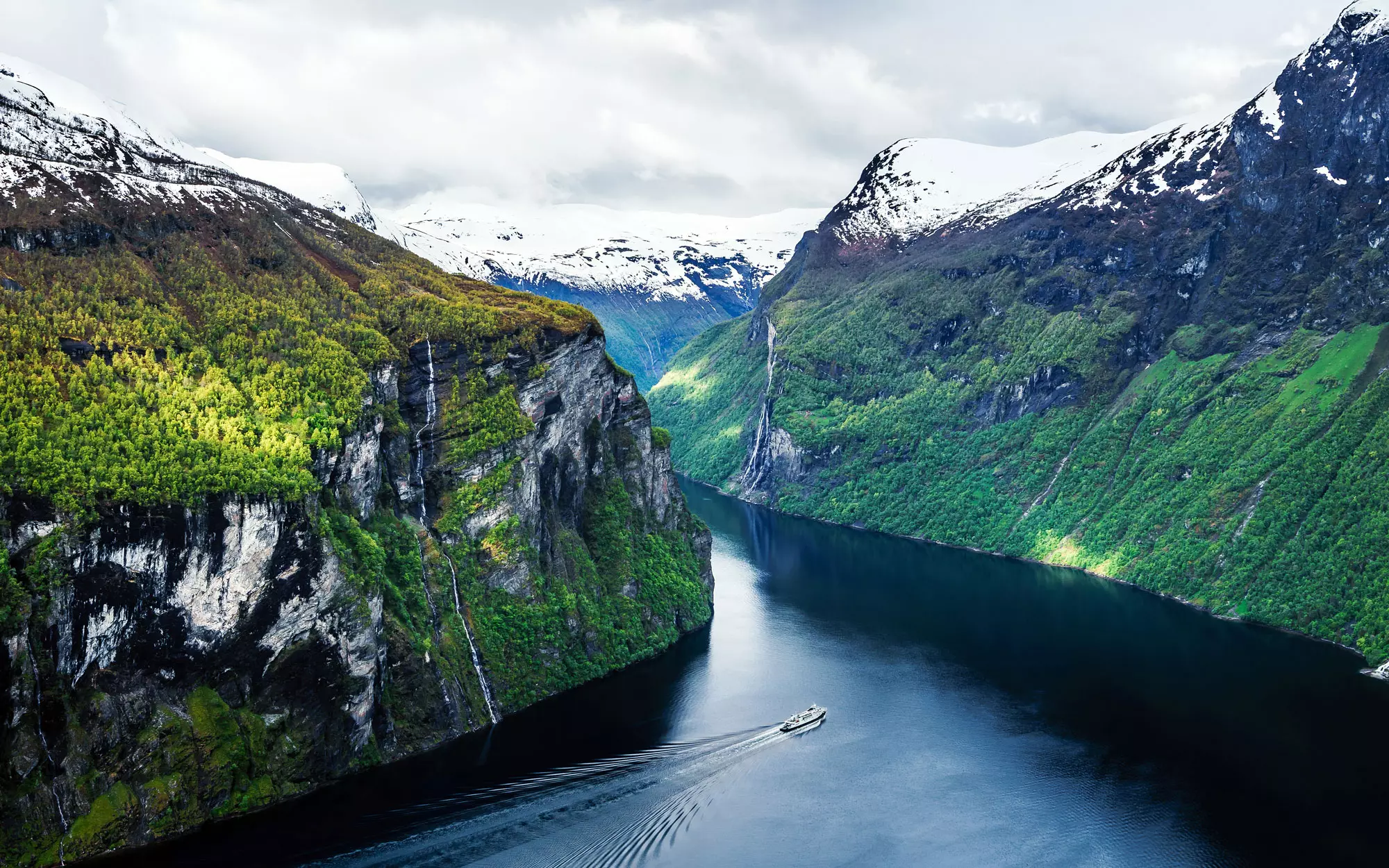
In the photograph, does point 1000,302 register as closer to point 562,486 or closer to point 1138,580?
point 1138,580

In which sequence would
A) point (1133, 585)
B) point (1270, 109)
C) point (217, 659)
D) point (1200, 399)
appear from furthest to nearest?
point (1270, 109), point (1200, 399), point (1133, 585), point (217, 659)

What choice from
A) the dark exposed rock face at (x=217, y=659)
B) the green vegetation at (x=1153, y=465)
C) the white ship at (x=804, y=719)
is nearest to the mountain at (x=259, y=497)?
the dark exposed rock face at (x=217, y=659)

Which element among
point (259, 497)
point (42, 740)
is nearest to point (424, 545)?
point (259, 497)

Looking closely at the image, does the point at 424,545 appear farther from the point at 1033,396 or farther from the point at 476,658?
the point at 1033,396

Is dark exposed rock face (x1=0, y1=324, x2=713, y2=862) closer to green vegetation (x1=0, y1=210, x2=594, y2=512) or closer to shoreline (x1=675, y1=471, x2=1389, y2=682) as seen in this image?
green vegetation (x1=0, y1=210, x2=594, y2=512)

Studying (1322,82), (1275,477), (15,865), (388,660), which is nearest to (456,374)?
(388,660)

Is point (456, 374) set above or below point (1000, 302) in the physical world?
below

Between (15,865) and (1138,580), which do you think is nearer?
(15,865)
